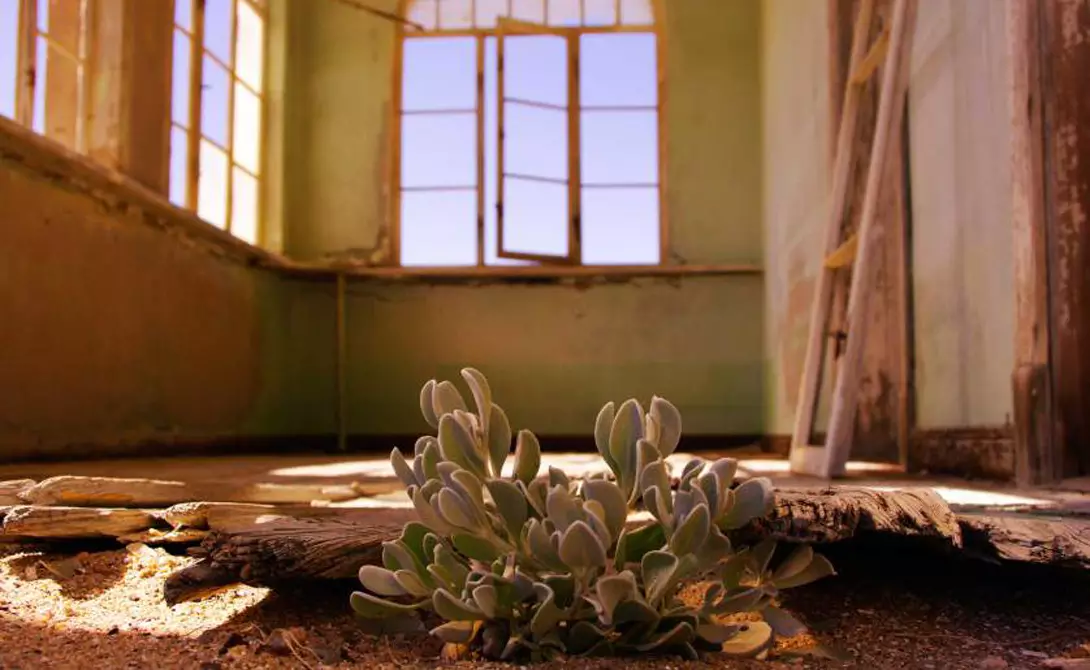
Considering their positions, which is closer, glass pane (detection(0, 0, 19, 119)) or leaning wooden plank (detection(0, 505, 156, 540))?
leaning wooden plank (detection(0, 505, 156, 540))

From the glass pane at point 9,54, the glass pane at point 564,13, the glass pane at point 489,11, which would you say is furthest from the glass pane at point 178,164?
the glass pane at point 564,13

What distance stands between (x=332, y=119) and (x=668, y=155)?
2.16 m

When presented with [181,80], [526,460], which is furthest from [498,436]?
[181,80]

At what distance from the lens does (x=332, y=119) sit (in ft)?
20.2

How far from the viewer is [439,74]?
6148mm

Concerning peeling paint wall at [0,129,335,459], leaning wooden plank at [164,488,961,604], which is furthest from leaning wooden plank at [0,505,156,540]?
peeling paint wall at [0,129,335,459]

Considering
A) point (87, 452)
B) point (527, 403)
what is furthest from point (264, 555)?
point (527, 403)

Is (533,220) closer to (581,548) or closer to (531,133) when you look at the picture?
(531,133)

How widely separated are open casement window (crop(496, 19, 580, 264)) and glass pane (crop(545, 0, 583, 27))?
7cm

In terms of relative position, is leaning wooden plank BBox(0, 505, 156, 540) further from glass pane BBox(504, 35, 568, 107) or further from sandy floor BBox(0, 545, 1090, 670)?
glass pane BBox(504, 35, 568, 107)

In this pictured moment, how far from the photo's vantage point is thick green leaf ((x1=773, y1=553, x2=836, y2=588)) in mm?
1205

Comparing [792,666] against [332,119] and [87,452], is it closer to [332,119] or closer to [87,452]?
[87,452]

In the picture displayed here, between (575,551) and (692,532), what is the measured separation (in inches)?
5.3

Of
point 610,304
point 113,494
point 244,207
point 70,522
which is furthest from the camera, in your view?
point 610,304
